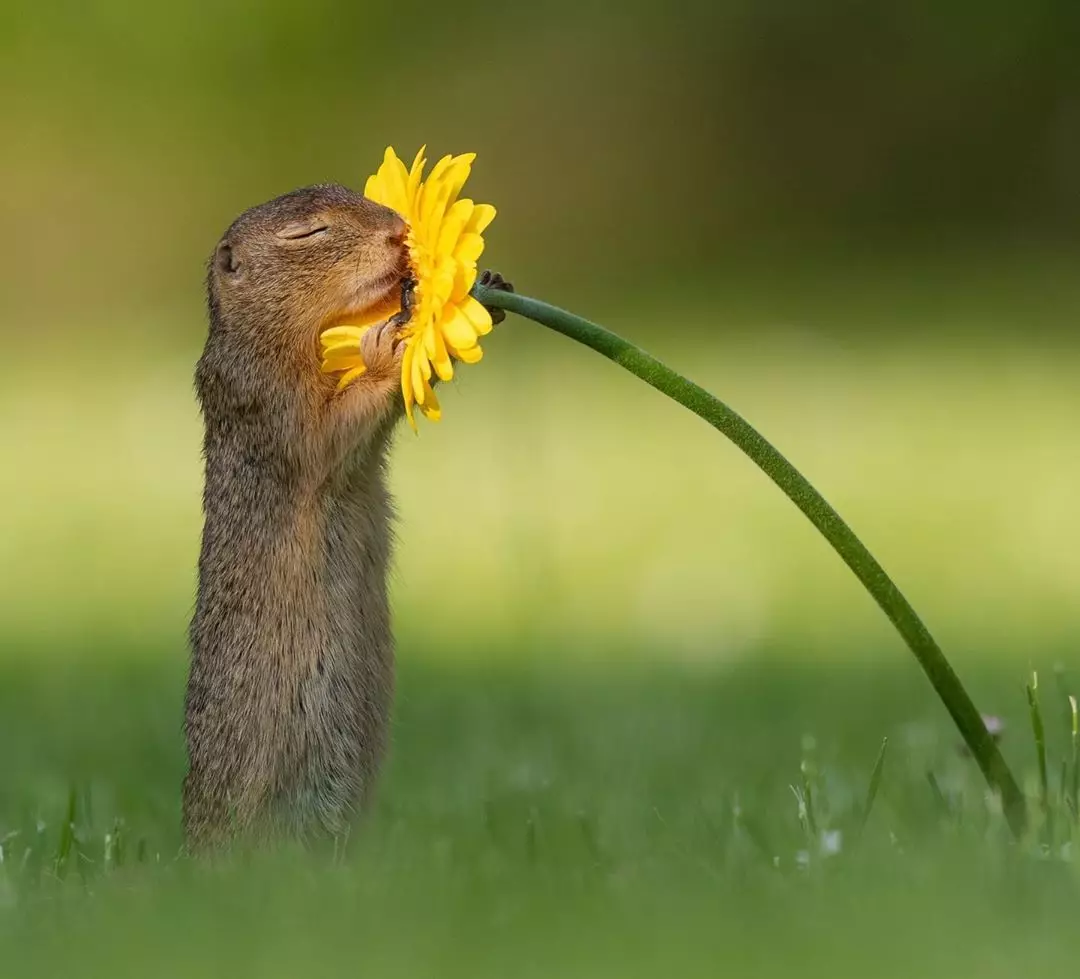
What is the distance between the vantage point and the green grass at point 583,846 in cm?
271

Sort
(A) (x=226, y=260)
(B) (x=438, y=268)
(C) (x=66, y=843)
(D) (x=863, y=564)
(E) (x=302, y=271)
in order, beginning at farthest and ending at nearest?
(A) (x=226, y=260)
(E) (x=302, y=271)
(C) (x=66, y=843)
(B) (x=438, y=268)
(D) (x=863, y=564)

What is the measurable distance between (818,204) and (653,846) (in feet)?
55.9

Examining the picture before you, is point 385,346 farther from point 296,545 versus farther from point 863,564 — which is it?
point 863,564

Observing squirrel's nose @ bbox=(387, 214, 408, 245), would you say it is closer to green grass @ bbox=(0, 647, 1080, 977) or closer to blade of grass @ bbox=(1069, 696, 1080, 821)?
green grass @ bbox=(0, 647, 1080, 977)

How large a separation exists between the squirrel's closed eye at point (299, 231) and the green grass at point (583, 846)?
142cm

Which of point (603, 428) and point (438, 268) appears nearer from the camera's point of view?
point (438, 268)

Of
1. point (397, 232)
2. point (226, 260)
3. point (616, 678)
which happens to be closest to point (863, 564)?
point (397, 232)

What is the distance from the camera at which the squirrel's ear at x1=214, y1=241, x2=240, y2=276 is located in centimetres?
483

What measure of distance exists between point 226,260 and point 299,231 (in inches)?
10.6

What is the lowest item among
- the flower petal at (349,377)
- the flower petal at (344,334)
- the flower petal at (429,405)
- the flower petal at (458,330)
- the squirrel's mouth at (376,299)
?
the flower petal at (429,405)

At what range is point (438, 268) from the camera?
3.93 metres

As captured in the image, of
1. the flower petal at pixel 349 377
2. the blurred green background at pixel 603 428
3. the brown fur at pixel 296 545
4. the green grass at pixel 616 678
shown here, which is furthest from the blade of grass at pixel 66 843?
the flower petal at pixel 349 377

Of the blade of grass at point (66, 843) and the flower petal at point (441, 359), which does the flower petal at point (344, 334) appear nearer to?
the flower petal at point (441, 359)

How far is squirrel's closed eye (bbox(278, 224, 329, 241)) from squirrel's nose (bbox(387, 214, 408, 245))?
287 millimetres
